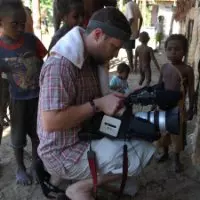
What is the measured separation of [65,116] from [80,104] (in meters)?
0.20

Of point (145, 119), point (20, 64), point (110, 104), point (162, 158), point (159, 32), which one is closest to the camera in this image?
point (110, 104)

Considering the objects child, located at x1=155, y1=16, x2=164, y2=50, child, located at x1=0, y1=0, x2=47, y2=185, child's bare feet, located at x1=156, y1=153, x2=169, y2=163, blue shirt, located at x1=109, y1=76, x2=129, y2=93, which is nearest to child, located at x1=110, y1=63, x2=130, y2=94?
blue shirt, located at x1=109, y1=76, x2=129, y2=93

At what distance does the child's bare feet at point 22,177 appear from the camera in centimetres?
305

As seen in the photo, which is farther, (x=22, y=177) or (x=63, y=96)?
(x=22, y=177)

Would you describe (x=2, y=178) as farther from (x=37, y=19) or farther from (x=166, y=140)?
(x=37, y=19)

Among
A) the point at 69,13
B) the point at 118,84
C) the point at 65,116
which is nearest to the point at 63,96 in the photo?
the point at 65,116

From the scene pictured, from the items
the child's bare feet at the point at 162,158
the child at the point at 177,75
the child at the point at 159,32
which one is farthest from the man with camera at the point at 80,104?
the child at the point at 159,32

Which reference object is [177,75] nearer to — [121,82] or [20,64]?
[20,64]

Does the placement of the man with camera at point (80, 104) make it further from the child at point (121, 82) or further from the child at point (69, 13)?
the child at point (121, 82)

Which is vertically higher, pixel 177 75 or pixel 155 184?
pixel 177 75

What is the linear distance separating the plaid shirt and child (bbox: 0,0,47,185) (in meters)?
0.65

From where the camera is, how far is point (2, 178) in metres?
3.18

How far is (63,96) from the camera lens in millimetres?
1994

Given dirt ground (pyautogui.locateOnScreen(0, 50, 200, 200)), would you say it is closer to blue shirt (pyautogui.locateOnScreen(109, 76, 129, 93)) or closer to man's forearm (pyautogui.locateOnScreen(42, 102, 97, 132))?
man's forearm (pyautogui.locateOnScreen(42, 102, 97, 132))
